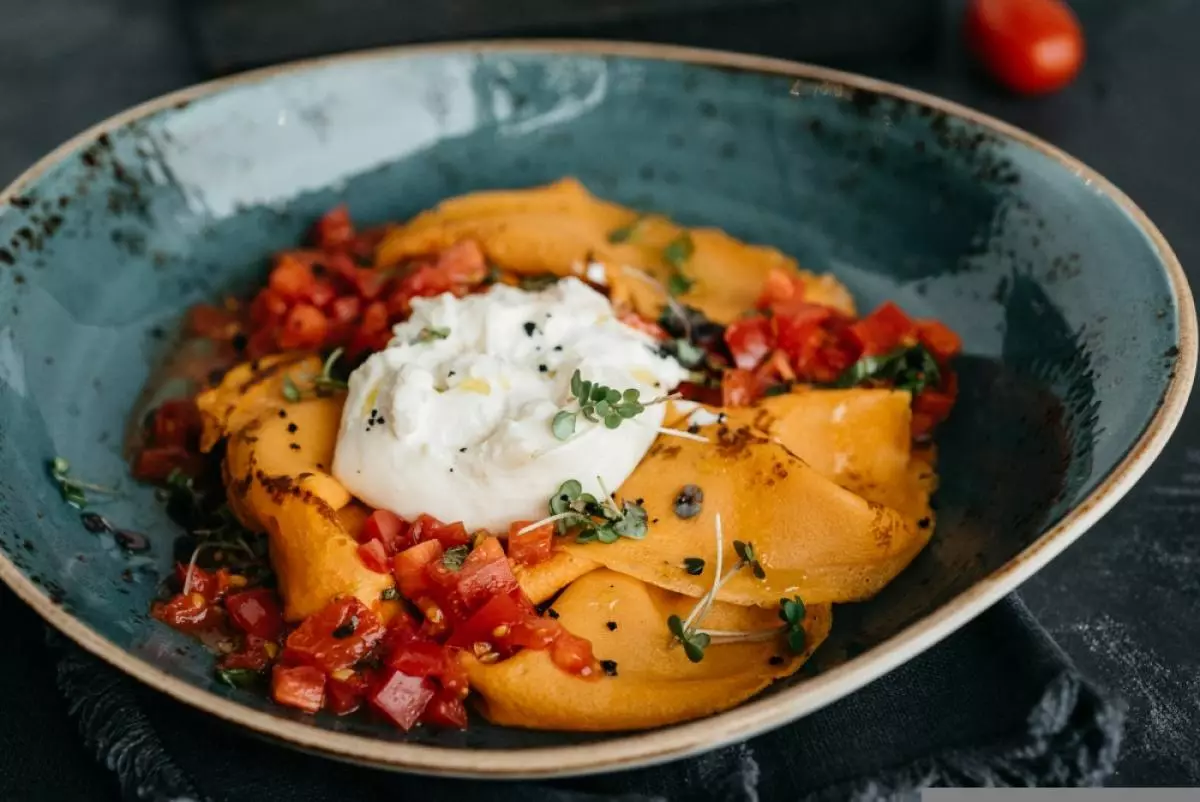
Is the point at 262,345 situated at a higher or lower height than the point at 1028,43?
higher

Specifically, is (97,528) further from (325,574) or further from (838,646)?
(838,646)

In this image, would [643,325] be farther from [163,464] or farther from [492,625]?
[163,464]

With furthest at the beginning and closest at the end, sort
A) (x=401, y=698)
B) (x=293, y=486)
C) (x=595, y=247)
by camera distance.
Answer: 1. (x=595, y=247)
2. (x=293, y=486)
3. (x=401, y=698)

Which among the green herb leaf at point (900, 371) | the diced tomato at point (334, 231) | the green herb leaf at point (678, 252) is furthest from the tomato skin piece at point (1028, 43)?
the diced tomato at point (334, 231)

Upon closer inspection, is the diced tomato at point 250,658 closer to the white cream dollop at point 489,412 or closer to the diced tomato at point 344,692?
the diced tomato at point 344,692

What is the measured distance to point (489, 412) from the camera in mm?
2605

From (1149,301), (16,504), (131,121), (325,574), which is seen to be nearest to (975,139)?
(1149,301)

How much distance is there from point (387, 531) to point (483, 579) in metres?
0.30

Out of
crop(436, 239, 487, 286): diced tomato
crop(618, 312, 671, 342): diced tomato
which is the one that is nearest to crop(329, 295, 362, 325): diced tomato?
crop(436, 239, 487, 286): diced tomato

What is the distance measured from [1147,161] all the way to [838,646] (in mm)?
2704

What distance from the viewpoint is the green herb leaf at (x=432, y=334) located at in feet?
9.06

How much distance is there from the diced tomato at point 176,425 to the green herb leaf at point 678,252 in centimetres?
136

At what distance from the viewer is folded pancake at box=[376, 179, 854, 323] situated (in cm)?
317

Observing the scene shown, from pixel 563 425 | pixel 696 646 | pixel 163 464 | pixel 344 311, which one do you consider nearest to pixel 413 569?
pixel 563 425
